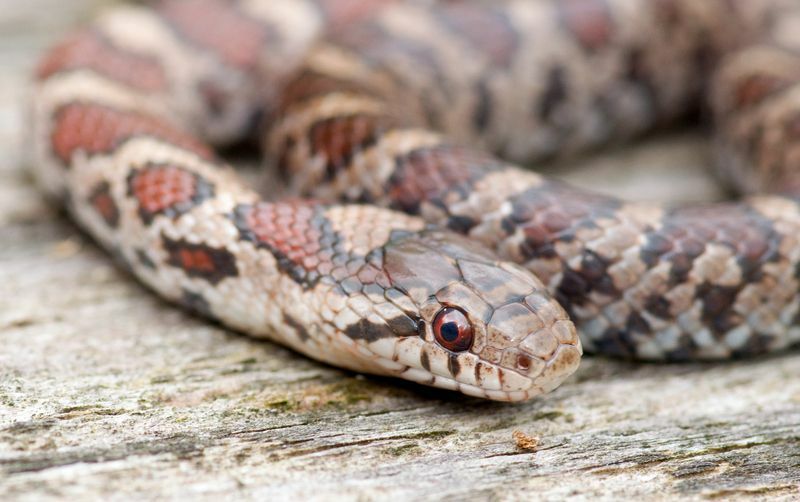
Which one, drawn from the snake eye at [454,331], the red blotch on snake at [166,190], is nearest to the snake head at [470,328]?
the snake eye at [454,331]

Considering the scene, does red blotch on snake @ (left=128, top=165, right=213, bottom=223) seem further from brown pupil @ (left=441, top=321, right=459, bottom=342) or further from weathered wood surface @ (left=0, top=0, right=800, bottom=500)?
brown pupil @ (left=441, top=321, right=459, bottom=342)

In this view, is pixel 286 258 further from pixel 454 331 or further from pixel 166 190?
pixel 454 331

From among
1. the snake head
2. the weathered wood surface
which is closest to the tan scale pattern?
the snake head

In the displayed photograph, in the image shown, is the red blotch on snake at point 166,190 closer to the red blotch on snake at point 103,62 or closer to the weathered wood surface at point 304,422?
the weathered wood surface at point 304,422

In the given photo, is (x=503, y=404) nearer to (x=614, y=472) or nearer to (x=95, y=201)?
(x=614, y=472)

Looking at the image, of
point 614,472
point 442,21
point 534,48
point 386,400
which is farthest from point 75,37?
point 614,472

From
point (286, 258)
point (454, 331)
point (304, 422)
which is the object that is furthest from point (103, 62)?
point (454, 331)

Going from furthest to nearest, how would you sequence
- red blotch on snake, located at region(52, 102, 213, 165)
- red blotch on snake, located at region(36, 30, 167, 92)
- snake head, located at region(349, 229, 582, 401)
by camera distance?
red blotch on snake, located at region(36, 30, 167, 92) < red blotch on snake, located at region(52, 102, 213, 165) < snake head, located at region(349, 229, 582, 401)
